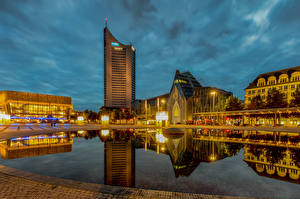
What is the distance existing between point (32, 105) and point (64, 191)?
134572 millimetres

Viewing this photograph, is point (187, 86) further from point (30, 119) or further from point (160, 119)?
point (30, 119)

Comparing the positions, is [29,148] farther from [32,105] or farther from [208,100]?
[32,105]

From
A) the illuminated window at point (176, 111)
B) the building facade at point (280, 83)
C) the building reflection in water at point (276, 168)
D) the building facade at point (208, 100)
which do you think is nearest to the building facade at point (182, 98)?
the illuminated window at point (176, 111)

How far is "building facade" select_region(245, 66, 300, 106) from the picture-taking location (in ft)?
185

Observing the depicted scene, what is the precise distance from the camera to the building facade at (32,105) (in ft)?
323

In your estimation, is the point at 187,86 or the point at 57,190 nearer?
the point at 57,190

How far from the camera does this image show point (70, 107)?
12962 centimetres

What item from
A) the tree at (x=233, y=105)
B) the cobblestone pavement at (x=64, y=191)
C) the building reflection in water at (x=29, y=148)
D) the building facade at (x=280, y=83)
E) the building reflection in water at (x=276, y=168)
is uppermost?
the building facade at (x=280, y=83)

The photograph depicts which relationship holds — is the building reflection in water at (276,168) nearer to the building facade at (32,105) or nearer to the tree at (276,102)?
the tree at (276,102)

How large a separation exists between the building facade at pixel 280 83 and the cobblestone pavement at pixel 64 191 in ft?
235

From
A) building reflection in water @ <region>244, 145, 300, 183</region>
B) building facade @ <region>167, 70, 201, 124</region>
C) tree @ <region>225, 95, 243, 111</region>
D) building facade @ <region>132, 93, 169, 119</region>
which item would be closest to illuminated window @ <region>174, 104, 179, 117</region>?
building facade @ <region>167, 70, 201, 124</region>

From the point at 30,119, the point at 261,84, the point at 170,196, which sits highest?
the point at 261,84

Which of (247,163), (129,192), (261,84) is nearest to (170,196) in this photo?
(129,192)

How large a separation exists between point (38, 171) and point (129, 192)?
606 centimetres
